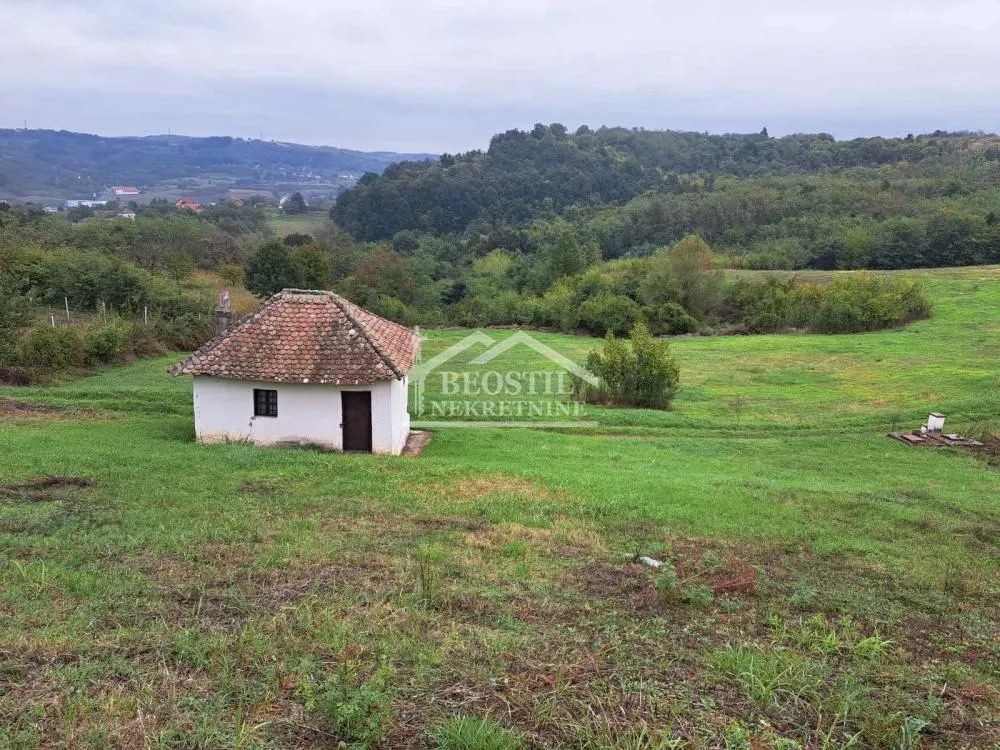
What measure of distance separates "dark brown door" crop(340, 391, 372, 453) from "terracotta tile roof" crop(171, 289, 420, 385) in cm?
74

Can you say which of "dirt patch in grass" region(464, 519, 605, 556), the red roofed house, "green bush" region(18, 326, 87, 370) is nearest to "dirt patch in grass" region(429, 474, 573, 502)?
"dirt patch in grass" region(464, 519, 605, 556)

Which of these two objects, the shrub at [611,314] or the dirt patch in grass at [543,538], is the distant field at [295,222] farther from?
the dirt patch in grass at [543,538]

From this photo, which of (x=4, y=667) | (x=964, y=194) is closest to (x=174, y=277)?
(x=4, y=667)

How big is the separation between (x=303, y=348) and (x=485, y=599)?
1079cm

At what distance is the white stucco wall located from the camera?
16016 millimetres

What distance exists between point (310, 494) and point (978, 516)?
12.0m

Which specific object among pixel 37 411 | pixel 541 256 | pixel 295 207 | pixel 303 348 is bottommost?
pixel 37 411

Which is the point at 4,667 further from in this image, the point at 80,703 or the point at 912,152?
the point at 912,152

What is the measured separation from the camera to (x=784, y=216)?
7569cm

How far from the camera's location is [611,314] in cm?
4647

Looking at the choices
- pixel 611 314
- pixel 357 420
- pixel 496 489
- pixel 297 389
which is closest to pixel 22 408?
pixel 297 389

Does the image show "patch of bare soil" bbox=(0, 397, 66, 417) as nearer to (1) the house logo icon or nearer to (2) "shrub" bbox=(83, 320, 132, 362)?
(2) "shrub" bbox=(83, 320, 132, 362)

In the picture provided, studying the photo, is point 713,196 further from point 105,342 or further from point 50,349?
point 50,349

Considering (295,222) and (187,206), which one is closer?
(187,206)
